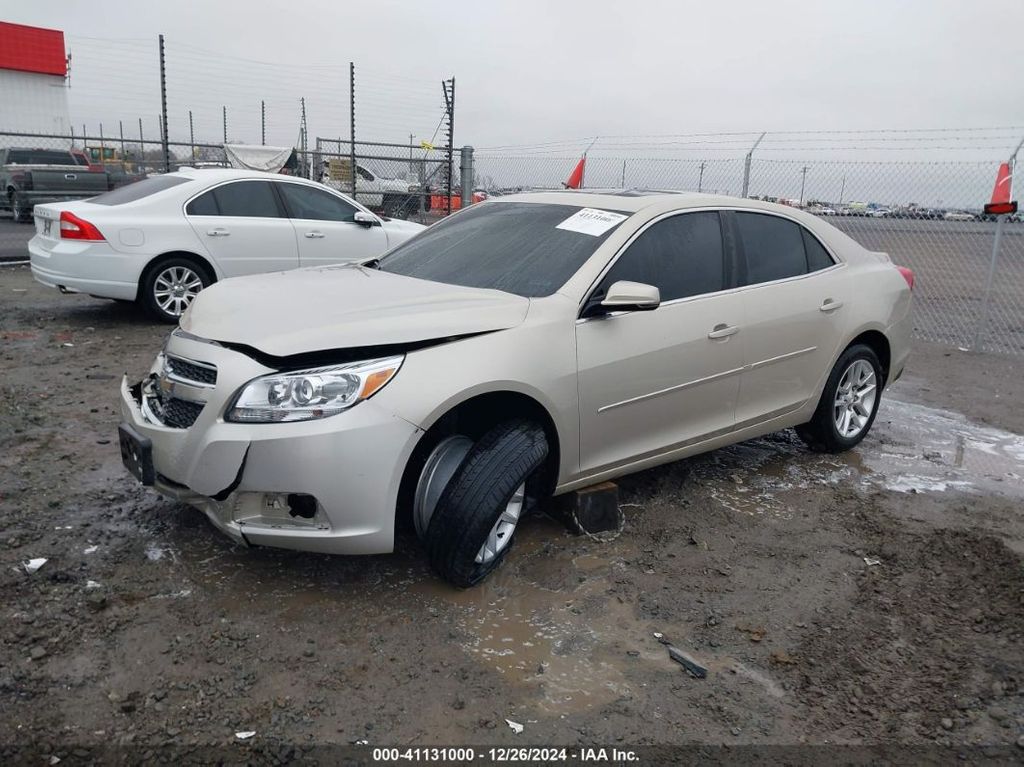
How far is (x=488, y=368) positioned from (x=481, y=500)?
523 millimetres

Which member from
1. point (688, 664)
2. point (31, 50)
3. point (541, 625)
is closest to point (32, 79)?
point (31, 50)

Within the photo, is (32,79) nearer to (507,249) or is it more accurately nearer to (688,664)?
(507,249)

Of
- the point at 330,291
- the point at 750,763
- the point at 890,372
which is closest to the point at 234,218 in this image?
the point at 330,291

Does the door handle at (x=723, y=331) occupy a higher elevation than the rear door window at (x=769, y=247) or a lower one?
lower

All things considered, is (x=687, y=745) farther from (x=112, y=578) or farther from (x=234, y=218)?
(x=234, y=218)

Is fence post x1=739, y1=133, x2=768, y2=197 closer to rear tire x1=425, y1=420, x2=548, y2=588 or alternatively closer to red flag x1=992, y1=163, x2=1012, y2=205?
red flag x1=992, y1=163, x2=1012, y2=205

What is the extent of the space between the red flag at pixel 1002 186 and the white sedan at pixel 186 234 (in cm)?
646

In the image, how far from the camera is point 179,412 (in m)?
3.33

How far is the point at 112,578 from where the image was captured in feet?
11.2

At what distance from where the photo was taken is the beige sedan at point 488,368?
10.1 feet

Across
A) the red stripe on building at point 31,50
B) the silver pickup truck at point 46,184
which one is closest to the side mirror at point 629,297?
the silver pickup truck at point 46,184

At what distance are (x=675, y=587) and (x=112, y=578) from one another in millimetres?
2375

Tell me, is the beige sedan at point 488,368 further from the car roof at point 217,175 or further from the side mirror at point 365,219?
the car roof at point 217,175

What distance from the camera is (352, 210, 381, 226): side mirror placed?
A: 885 cm
